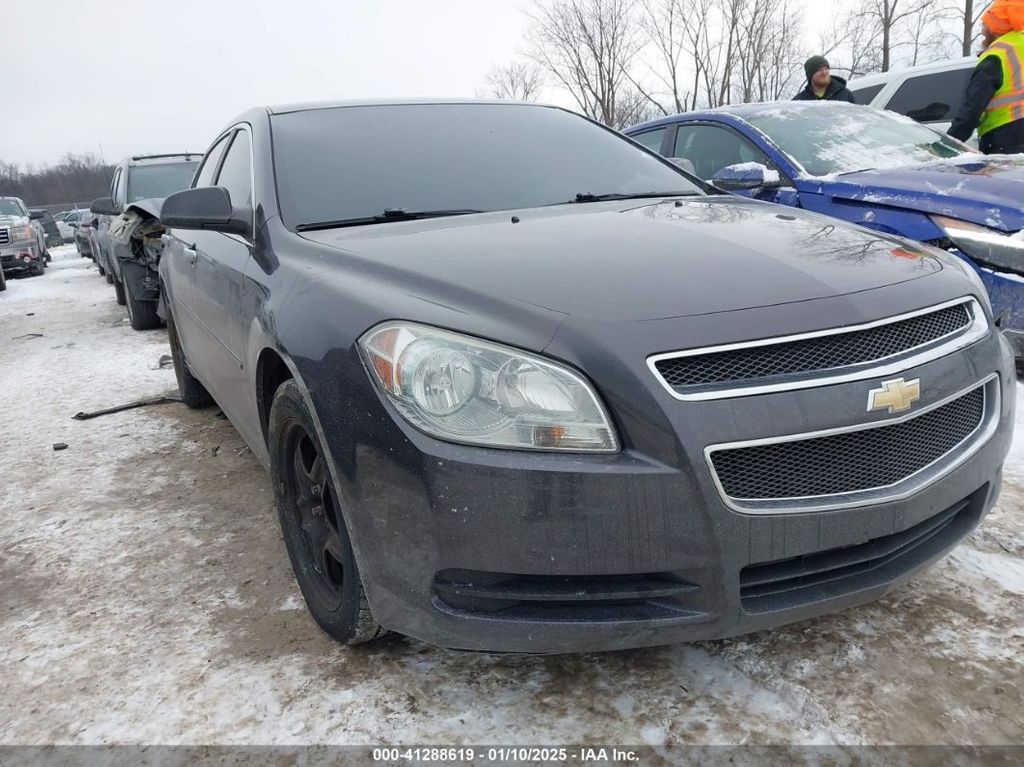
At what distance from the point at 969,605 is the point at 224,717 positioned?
1912mm

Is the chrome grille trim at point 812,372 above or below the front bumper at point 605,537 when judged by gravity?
above

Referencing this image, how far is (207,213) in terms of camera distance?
8.59 ft

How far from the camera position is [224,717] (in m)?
1.87

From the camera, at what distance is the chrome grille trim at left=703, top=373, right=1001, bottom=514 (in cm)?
152

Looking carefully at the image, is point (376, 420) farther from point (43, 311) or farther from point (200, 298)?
point (43, 311)

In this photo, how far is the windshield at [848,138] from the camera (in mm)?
4684

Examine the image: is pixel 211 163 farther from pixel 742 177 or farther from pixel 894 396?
pixel 894 396

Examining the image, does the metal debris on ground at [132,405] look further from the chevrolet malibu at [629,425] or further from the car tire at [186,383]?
the chevrolet malibu at [629,425]

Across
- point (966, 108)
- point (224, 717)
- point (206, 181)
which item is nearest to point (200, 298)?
point (206, 181)

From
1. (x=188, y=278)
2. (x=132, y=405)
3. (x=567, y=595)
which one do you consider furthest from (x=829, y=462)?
(x=132, y=405)

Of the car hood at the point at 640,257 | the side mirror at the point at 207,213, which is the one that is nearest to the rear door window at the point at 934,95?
the car hood at the point at 640,257

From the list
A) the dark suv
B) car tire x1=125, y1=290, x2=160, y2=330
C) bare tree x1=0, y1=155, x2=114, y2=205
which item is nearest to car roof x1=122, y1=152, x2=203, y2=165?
the dark suv

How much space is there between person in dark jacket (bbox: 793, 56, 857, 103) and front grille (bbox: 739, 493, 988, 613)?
5.55 meters

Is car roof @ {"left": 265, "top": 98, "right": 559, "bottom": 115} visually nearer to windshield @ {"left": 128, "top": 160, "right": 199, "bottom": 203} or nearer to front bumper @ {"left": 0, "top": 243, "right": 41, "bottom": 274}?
windshield @ {"left": 128, "top": 160, "right": 199, "bottom": 203}
